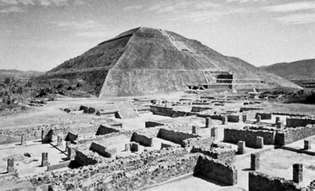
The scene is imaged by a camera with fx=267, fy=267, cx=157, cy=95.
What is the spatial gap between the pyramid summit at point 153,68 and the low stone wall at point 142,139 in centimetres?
4581

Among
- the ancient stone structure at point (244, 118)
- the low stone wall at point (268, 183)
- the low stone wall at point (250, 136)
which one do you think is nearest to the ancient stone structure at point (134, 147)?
the low stone wall at point (250, 136)

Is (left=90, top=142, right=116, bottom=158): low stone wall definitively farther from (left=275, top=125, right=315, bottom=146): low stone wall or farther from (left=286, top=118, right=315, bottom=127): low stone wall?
(left=286, top=118, right=315, bottom=127): low stone wall

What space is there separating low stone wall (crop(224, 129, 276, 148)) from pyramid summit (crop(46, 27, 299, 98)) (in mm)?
49063

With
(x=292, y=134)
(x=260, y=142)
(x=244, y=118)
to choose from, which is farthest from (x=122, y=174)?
(x=244, y=118)

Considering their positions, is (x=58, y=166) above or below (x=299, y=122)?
below

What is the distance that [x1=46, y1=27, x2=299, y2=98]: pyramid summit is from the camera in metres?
73.2

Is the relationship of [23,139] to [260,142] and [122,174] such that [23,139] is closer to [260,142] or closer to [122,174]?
[122,174]

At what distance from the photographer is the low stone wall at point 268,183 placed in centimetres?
827

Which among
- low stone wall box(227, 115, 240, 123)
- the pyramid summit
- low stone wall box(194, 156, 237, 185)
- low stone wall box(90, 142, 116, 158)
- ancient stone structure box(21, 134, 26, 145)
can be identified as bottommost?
ancient stone structure box(21, 134, 26, 145)

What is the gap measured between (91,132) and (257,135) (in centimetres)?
1335

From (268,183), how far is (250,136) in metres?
8.55

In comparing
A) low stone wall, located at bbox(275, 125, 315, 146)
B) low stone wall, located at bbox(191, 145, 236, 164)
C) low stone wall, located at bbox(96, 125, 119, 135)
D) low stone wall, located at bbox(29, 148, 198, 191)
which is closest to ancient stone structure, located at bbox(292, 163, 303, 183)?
low stone wall, located at bbox(191, 145, 236, 164)

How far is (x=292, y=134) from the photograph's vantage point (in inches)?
682

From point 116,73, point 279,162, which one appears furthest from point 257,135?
point 116,73
